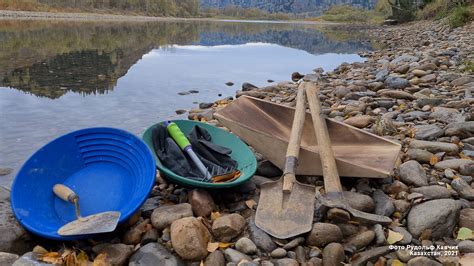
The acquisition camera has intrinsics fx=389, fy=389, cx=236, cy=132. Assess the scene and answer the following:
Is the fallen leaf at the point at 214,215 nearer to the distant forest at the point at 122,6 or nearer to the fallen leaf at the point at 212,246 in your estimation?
the fallen leaf at the point at 212,246

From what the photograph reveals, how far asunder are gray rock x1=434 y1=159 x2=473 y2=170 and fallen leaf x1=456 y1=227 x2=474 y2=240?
84 centimetres

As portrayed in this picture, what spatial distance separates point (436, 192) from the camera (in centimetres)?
274

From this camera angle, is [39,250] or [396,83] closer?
[39,250]

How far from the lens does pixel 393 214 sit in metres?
2.67

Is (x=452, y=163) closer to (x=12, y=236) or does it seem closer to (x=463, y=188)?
(x=463, y=188)

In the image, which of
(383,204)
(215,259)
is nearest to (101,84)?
(215,259)

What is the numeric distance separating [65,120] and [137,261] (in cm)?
396

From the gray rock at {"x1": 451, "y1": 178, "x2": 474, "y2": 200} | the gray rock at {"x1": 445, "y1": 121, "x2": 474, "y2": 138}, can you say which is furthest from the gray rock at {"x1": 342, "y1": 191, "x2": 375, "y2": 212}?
the gray rock at {"x1": 445, "y1": 121, "x2": 474, "y2": 138}

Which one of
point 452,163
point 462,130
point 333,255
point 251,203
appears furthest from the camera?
point 462,130

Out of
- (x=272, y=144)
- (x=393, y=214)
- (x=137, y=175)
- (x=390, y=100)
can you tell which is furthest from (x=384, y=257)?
(x=390, y=100)

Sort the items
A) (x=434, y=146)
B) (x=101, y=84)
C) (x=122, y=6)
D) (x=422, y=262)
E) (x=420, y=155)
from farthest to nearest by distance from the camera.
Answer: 1. (x=122, y=6)
2. (x=101, y=84)
3. (x=434, y=146)
4. (x=420, y=155)
5. (x=422, y=262)

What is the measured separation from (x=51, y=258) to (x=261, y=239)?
1.25 m

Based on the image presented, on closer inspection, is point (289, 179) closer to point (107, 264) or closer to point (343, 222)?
point (343, 222)

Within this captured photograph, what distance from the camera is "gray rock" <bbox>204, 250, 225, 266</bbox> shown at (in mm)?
2238
